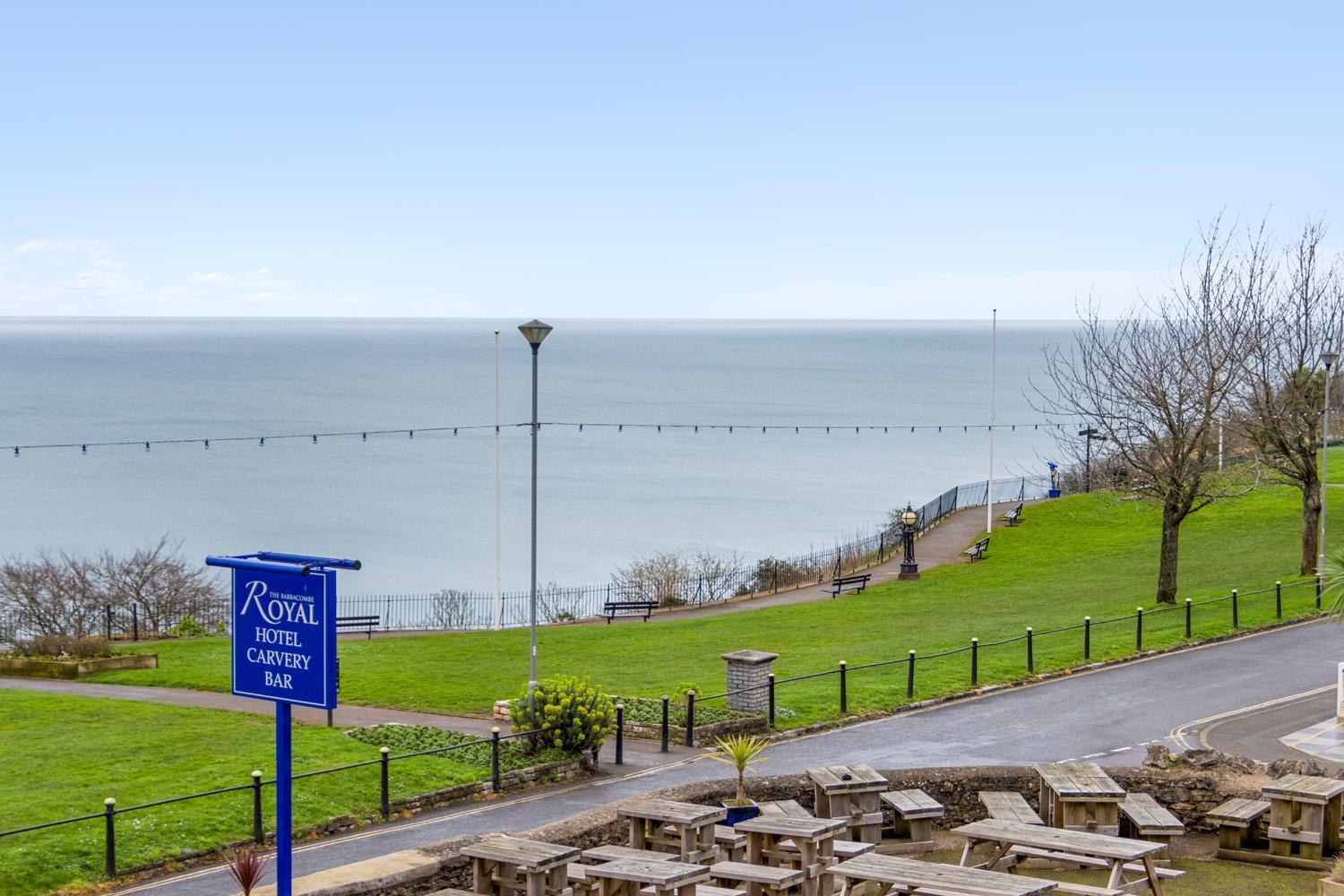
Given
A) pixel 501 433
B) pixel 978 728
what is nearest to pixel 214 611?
pixel 978 728

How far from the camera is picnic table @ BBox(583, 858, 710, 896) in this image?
1072cm

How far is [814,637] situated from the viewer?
3266cm

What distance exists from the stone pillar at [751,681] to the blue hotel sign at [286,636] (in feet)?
41.3

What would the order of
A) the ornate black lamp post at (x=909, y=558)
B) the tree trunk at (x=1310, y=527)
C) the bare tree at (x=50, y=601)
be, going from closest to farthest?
the tree trunk at (x=1310, y=527), the bare tree at (x=50, y=601), the ornate black lamp post at (x=909, y=558)

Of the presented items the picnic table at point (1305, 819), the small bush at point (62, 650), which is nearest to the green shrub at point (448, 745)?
the picnic table at point (1305, 819)

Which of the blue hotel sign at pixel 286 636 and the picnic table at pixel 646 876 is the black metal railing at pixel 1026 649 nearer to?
the picnic table at pixel 646 876

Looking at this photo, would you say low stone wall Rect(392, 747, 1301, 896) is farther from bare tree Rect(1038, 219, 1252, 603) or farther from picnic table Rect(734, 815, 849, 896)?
bare tree Rect(1038, 219, 1252, 603)

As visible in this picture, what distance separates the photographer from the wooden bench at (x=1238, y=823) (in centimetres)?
1392

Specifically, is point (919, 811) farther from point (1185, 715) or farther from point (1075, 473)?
point (1075, 473)

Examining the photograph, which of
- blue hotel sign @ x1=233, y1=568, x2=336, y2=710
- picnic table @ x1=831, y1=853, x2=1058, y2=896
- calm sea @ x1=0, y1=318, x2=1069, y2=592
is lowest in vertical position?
calm sea @ x1=0, y1=318, x2=1069, y2=592

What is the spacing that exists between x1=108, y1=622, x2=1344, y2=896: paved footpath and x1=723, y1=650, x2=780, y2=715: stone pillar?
4.22ft

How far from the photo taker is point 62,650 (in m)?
28.0

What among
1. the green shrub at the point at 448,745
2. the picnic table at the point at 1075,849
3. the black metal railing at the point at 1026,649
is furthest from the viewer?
the black metal railing at the point at 1026,649

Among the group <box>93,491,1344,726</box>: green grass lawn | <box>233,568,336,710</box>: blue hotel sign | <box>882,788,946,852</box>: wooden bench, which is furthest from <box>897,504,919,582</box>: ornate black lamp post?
<box>233,568,336,710</box>: blue hotel sign
